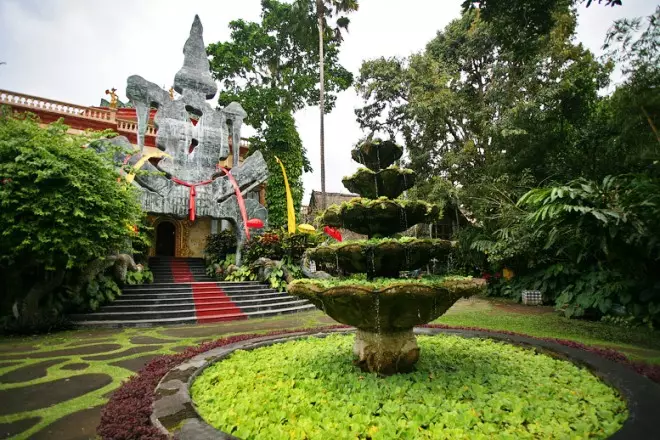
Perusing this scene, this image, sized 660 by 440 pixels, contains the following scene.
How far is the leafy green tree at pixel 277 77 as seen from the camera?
69.4 feet

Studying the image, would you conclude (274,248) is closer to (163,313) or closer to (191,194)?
(191,194)

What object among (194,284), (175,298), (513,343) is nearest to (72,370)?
(175,298)

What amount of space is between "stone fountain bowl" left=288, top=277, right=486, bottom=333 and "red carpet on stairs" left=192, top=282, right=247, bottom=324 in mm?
5784

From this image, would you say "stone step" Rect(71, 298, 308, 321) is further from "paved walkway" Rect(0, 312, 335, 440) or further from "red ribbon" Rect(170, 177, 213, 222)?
"red ribbon" Rect(170, 177, 213, 222)

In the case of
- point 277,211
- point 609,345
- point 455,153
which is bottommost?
point 609,345

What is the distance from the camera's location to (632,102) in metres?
7.60

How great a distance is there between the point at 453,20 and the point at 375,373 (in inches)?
824

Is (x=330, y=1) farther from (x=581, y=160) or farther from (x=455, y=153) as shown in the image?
(x=581, y=160)

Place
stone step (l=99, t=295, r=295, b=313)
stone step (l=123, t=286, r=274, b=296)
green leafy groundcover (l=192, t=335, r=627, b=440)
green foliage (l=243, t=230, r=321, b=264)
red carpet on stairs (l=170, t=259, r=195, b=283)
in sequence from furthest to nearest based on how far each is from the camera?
red carpet on stairs (l=170, t=259, r=195, b=283) → green foliage (l=243, t=230, r=321, b=264) → stone step (l=123, t=286, r=274, b=296) → stone step (l=99, t=295, r=295, b=313) → green leafy groundcover (l=192, t=335, r=627, b=440)

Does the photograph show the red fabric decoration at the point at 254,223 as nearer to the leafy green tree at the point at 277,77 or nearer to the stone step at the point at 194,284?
the stone step at the point at 194,284

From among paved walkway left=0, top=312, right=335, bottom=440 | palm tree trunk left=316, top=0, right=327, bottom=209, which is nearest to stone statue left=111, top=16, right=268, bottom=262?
palm tree trunk left=316, top=0, right=327, bottom=209

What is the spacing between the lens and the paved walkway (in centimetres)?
311

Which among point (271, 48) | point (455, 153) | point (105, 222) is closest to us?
point (105, 222)

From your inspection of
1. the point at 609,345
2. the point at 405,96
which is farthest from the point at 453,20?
the point at 609,345
